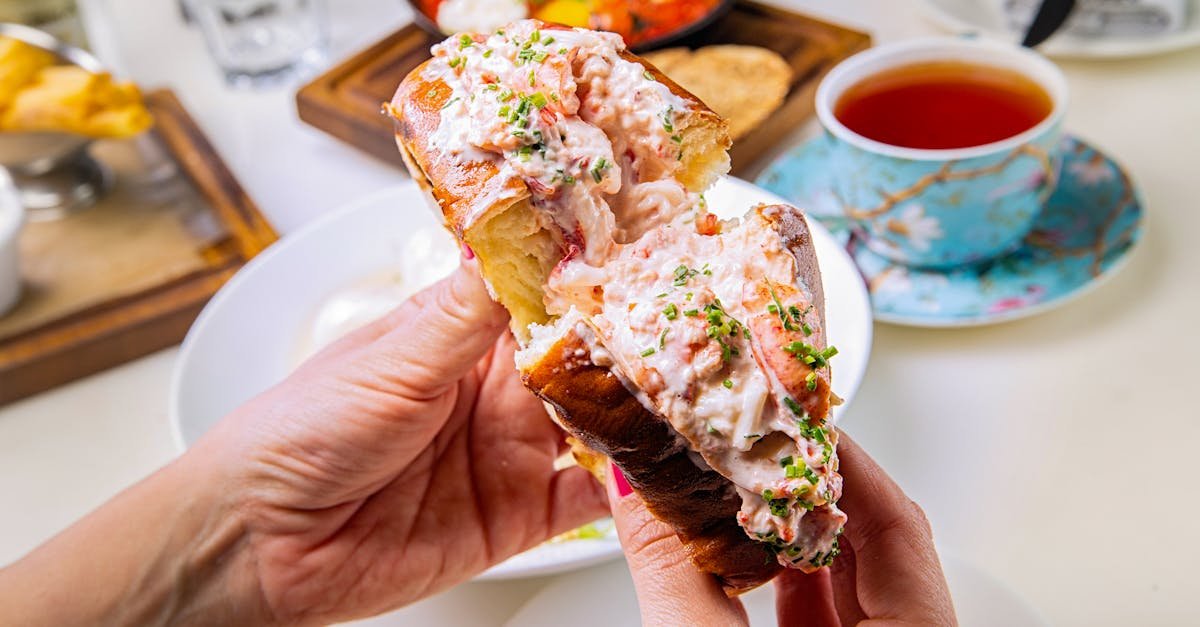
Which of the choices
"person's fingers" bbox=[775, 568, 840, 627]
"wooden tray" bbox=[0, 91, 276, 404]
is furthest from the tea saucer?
"wooden tray" bbox=[0, 91, 276, 404]

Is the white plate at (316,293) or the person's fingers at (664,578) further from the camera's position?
the white plate at (316,293)

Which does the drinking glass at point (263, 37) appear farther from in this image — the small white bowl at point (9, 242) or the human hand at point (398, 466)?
the human hand at point (398, 466)

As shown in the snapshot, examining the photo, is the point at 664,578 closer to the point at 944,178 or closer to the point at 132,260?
the point at 944,178

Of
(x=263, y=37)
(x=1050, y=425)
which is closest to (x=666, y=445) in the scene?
(x=1050, y=425)

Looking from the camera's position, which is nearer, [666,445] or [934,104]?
[666,445]

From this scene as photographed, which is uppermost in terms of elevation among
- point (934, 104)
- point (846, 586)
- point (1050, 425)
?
point (934, 104)

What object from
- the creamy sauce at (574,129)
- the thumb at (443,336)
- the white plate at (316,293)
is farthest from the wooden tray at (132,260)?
the creamy sauce at (574,129)

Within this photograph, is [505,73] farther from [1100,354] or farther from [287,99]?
[287,99]

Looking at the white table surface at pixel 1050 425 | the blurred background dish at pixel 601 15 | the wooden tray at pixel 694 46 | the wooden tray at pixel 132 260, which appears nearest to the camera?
the white table surface at pixel 1050 425
